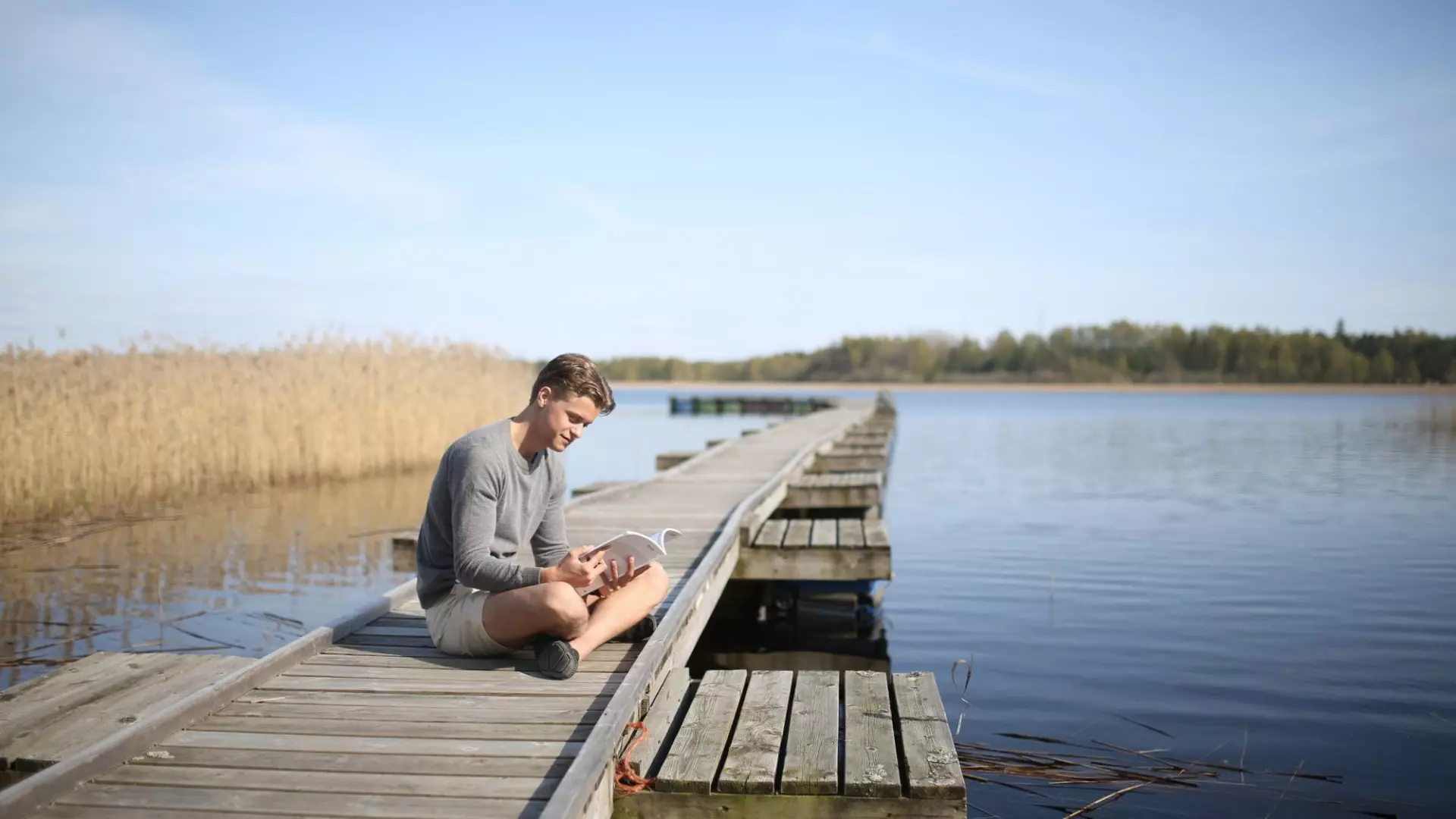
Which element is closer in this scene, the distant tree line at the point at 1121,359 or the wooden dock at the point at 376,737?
the wooden dock at the point at 376,737

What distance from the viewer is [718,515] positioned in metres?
8.68

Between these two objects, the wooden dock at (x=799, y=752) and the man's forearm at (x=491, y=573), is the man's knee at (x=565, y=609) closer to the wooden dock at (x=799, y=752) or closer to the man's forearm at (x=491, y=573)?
the man's forearm at (x=491, y=573)

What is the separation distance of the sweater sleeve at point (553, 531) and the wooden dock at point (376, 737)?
41cm

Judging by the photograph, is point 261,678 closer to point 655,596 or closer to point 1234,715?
point 655,596

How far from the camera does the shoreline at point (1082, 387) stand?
254 feet

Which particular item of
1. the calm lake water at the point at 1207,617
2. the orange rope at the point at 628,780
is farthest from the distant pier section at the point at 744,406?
the orange rope at the point at 628,780

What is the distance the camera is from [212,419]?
498 inches

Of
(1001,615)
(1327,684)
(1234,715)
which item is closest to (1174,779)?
(1234,715)

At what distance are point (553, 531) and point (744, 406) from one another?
151 ft

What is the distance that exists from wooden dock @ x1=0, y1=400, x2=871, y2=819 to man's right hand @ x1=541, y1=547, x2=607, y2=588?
38 cm

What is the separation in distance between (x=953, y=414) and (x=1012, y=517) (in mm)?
39652

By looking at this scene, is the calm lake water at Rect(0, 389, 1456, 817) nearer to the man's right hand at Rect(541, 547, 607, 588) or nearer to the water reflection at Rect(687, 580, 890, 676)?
the water reflection at Rect(687, 580, 890, 676)

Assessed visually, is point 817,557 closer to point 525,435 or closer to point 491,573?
point 525,435

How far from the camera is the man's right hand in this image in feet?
12.5
